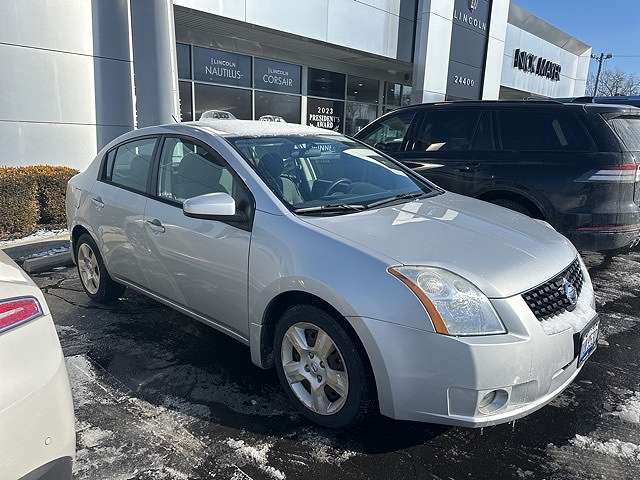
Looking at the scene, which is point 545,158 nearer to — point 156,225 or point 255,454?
point 156,225

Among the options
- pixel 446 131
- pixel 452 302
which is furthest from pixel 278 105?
pixel 452 302

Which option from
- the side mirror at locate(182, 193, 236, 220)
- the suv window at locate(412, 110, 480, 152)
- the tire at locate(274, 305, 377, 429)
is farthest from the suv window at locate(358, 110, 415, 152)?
the tire at locate(274, 305, 377, 429)

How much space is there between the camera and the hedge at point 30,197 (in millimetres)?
6719

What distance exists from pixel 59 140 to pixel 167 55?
246 cm

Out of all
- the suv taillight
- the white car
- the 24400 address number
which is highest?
the 24400 address number

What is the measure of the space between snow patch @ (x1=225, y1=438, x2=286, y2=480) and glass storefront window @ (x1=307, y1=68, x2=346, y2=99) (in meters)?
13.7

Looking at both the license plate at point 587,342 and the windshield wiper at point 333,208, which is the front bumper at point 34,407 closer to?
the windshield wiper at point 333,208

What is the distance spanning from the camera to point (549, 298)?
2492 millimetres

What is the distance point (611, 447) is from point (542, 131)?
11.6ft

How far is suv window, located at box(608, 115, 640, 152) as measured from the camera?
16.0 ft

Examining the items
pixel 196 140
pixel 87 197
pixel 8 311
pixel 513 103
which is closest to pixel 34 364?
pixel 8 311

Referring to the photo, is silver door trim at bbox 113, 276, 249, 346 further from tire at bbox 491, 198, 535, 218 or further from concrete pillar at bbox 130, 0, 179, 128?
concrete pillar at bbox 130, 0, 179, 128

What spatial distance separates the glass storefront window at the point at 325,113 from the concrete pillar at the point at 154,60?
8020 mm

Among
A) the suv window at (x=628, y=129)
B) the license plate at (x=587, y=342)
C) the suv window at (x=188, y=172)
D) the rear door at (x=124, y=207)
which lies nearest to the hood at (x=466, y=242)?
the license plate at (x=587, y=342)
